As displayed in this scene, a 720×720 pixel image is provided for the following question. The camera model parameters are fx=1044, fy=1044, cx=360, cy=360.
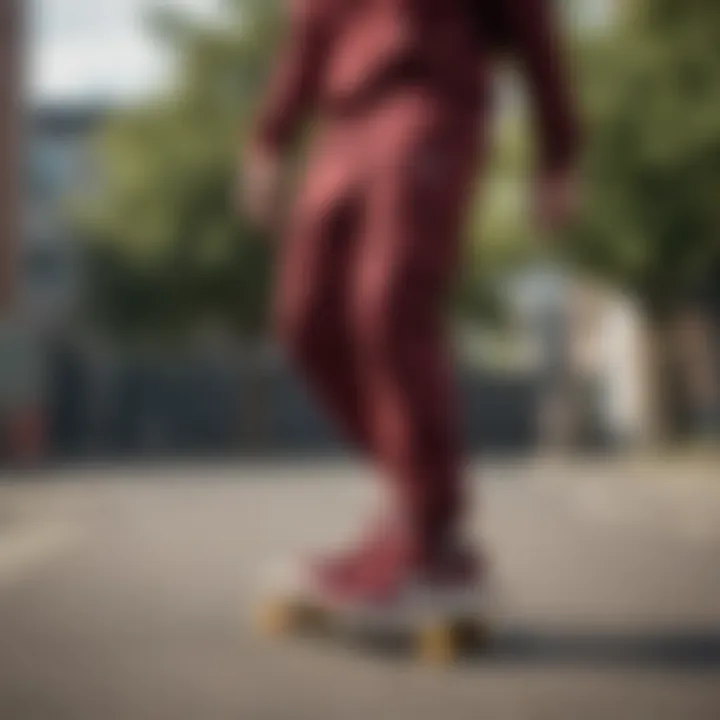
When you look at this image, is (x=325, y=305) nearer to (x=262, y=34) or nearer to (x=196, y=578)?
(x=196, y=578)

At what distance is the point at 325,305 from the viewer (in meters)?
0.77

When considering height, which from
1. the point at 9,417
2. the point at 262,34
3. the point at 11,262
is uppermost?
the point at 262,34

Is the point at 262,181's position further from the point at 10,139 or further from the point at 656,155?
the point at 656,155

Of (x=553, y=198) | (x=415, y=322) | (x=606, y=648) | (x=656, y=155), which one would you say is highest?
(x=656, y=155)

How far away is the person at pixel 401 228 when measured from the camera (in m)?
0.71

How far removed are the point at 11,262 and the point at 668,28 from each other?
2493 mm

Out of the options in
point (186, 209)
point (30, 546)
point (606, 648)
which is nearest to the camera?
point (606, 648)

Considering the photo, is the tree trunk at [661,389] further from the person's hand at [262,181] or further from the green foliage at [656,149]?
the person's hand at [262,181]

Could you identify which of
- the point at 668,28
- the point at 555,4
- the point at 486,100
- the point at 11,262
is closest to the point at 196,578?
the point at 11,262

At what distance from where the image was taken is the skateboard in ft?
2.25

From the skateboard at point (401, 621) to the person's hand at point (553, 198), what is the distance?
286 millimetres

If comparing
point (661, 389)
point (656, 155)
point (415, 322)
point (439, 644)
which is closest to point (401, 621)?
point (439, 644)

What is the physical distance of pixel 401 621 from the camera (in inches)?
28.0

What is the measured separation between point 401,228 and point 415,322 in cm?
7
